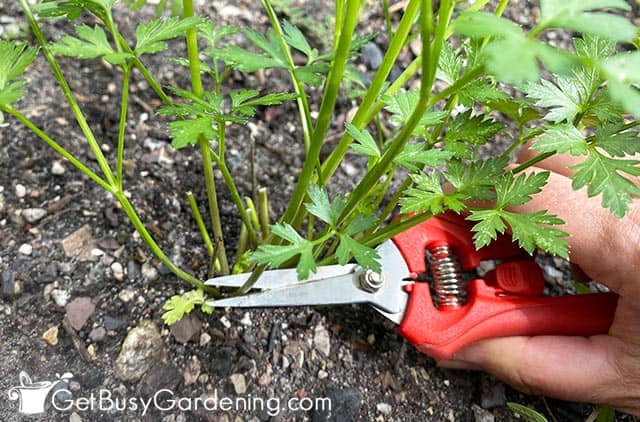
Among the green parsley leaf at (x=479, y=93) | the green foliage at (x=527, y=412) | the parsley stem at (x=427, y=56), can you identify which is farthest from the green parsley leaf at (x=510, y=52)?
the green foliage at (x=527, y=412)

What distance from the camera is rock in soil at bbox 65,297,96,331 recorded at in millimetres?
1141

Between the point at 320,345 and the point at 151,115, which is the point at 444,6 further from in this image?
the point at 151,115

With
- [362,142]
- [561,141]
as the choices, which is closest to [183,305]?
[362,142]

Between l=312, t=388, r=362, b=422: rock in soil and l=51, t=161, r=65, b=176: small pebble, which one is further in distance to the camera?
l=51, t=161, r=65, b=176: small pebble

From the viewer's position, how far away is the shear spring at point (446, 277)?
43.7 inches

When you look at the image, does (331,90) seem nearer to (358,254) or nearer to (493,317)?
(358,254)

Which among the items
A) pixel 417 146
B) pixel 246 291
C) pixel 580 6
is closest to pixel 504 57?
pixel 580 6

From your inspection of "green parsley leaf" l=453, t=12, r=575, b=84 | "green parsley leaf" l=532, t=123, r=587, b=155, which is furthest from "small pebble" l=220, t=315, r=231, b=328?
"green parsley leaf" l=453, t=12, r=575, b=84

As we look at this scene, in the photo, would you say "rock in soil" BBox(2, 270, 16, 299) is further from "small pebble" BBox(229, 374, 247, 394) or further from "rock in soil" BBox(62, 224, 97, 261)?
"small pebble" BBox(229, 374, 247, 394)

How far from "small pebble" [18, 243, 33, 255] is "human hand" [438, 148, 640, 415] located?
2.67ft

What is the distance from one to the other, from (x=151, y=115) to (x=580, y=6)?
1023 mm

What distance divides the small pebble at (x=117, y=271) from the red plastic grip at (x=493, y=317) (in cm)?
54

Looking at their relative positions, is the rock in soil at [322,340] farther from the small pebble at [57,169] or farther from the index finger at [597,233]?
the small pebble at [57,169]

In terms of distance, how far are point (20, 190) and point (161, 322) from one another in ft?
1.33
